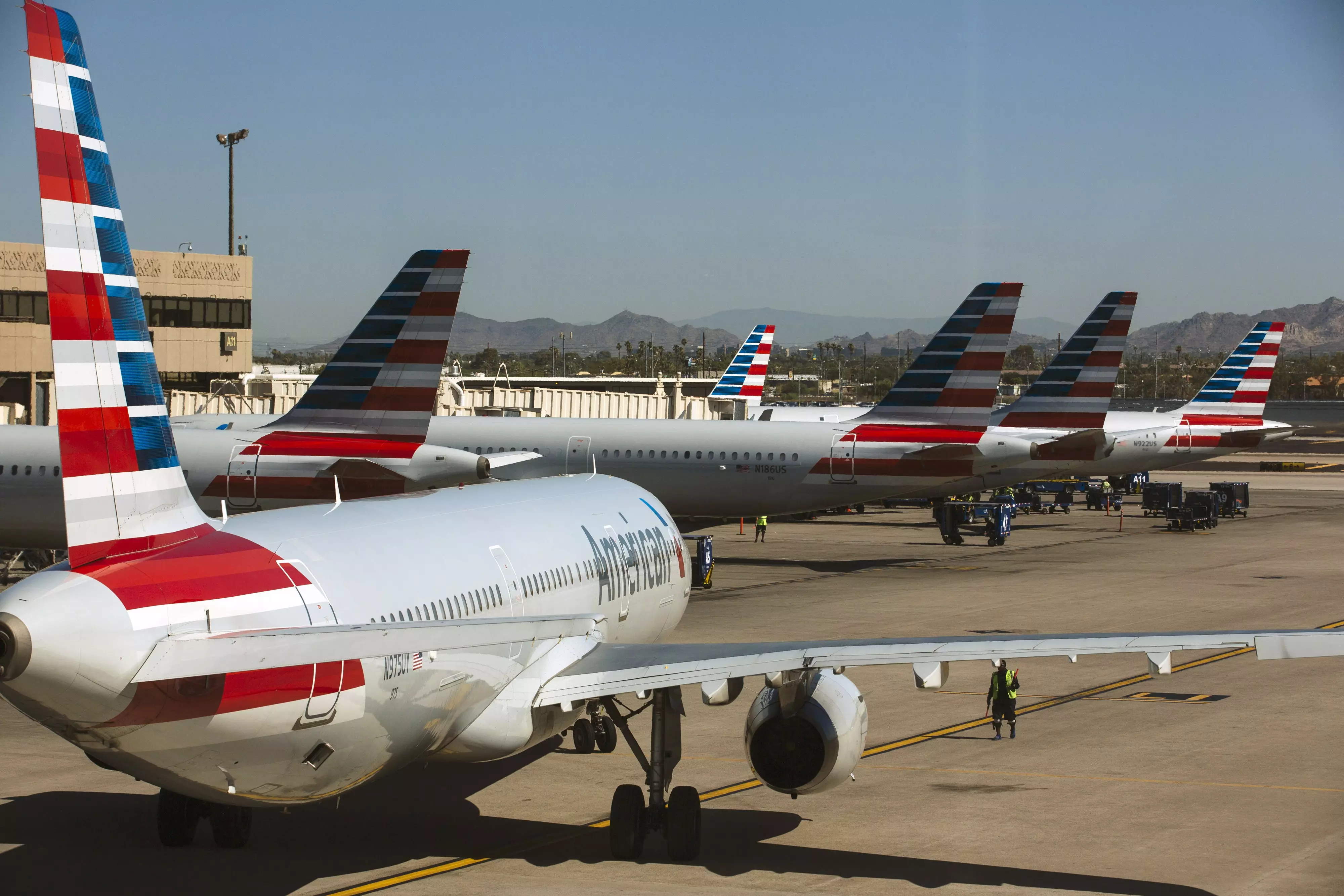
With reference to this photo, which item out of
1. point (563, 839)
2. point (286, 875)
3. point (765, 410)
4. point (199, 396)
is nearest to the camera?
point (286, 875)

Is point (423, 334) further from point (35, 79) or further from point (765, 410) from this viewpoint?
point (765, 410)

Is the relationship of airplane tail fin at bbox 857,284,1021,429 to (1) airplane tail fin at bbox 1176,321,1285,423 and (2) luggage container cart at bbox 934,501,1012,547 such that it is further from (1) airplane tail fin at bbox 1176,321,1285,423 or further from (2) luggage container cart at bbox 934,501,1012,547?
(1) airplane tail fin at bbox 1176,321,1285,423

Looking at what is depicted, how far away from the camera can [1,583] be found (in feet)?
132

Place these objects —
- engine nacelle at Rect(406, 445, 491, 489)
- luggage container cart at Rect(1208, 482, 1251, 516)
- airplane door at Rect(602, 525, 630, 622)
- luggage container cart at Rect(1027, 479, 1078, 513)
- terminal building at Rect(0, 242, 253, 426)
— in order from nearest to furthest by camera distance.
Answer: airplane door at Rect(602, 525, 630, 622) < engine nacelle at Rect(406, 445, 491, 489) < terminal building at Rect(0, 242, 253, 426) < luggage container cart at Rect(1208, 482, 1251, 516) < luggage container cart at Rect(1027, 479, 1078, 513)

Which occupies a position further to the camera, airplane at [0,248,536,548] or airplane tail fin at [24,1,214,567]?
airplane at [0,248,536,548]

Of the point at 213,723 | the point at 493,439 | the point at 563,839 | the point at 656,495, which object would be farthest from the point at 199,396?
the point at 213,723

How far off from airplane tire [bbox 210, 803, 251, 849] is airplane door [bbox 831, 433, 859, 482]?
32861 millimetres

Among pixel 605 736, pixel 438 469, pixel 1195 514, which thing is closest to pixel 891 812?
pixel 605 736

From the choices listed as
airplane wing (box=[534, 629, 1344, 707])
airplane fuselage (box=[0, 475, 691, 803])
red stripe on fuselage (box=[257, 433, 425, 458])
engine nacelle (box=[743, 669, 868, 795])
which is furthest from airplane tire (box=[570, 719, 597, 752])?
red stripe on fuselage (box=[257, 433, 425, 458])

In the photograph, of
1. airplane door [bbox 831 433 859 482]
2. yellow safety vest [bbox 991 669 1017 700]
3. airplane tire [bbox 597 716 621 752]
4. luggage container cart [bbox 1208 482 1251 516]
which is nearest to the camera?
airplane tire [bbox 597 716 621 752]

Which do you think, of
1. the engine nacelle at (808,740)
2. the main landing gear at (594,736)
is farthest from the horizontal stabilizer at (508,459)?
the engine nacelle at (808,740)

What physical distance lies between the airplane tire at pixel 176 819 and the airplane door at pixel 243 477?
1994 centimetres

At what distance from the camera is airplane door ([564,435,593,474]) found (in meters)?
49.2

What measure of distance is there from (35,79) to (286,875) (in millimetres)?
8638
